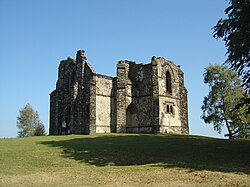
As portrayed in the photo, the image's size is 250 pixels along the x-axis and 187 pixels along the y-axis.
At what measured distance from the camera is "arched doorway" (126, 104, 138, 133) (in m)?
42.4

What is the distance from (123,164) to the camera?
20.6 m

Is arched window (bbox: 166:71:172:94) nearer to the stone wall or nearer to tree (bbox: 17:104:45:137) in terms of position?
the stone wall

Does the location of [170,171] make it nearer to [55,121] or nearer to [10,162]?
[10,162]

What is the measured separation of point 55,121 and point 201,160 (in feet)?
91.1

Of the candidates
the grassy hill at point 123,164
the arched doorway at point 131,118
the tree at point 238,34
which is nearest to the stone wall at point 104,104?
the arched doorway at point 131,118

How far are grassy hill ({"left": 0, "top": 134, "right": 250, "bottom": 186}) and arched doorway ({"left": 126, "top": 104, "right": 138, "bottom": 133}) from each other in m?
13.7

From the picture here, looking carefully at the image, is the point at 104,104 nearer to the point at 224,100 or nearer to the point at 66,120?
the point at 66,120

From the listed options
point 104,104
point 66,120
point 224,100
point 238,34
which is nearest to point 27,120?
point 66,120

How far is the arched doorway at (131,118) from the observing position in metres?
42.4

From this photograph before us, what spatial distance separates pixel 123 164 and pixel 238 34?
36.5ft

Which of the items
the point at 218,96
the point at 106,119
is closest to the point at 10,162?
the point at 106,119

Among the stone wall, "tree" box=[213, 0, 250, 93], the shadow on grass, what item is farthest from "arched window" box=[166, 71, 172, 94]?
"tree" box=[213, 0, 250, 93]

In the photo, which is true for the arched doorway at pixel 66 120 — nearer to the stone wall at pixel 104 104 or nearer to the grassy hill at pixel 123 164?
the stone wall at pixel 104 104

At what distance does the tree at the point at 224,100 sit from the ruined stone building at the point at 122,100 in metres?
5.57
